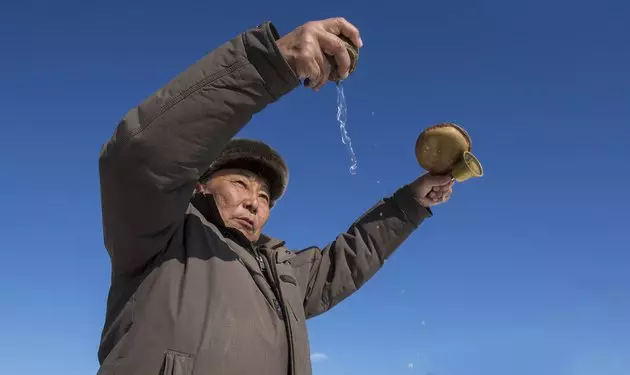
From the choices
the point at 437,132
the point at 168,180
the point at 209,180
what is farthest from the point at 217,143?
the point at 437,132

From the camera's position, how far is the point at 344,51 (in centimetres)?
244

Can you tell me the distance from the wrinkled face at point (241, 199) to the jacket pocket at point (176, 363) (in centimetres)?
141

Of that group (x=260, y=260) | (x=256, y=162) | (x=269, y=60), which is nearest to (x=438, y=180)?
(x=256, y=162)

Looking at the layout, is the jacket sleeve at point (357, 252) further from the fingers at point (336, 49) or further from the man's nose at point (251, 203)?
the fingers at point (336, 49)

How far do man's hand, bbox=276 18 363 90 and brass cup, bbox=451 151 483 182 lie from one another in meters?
1.97

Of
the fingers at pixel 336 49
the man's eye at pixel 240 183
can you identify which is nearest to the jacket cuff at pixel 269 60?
the fingers at pixel 336 49

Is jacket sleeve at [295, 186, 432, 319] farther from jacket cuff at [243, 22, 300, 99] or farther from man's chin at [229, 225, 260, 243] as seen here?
jacket cuff at [243, 22, 300, 99]

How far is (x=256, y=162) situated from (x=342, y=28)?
7.20ft

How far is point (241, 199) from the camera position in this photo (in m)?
4.17

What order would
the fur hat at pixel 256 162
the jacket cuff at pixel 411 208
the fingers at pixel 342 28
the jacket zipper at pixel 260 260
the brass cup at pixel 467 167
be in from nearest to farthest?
the fingers at pixel 342 28 < the jacket zipper at pixel 260 260 < the brass cup at pixel 467 167 < the fur hat at pixel 256 162 < the jacket cuff at pixel 411 208

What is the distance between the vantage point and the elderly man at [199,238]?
2.41 metres

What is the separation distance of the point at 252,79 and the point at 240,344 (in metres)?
1.38

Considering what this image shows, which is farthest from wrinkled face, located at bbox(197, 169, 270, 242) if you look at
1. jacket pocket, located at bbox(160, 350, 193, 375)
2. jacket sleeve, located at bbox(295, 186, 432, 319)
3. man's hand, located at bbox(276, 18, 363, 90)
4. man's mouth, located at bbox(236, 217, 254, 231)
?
man's hand, located at bbox(276, 18, 363, 90)

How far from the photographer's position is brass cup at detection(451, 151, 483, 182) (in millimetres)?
4152
